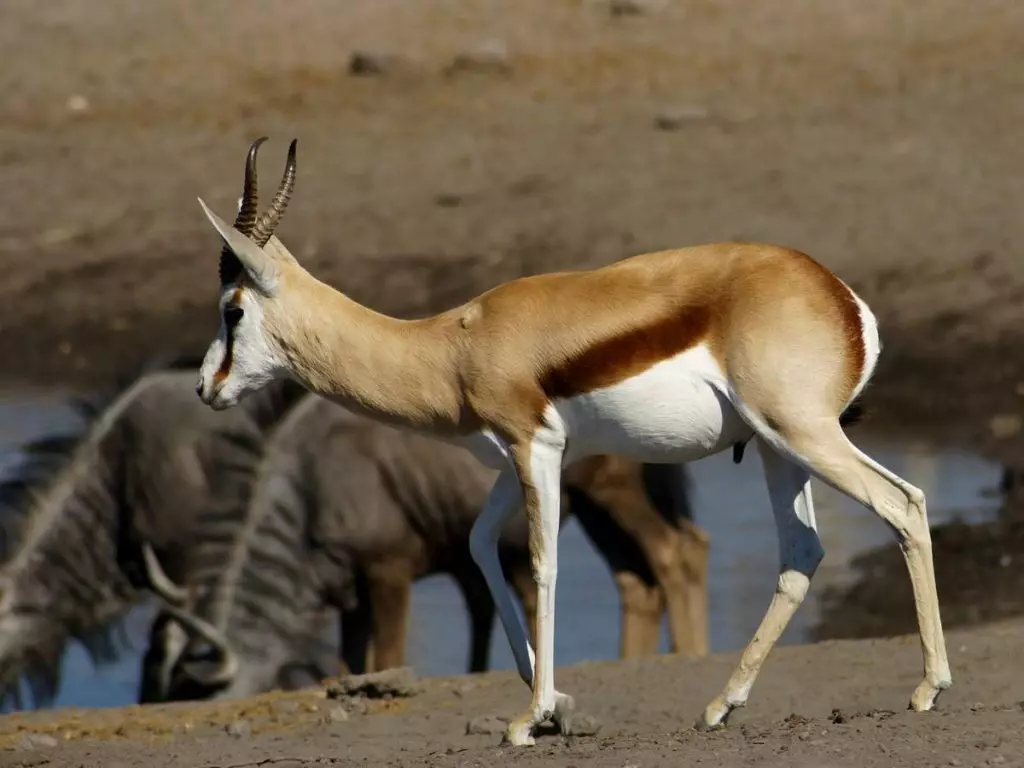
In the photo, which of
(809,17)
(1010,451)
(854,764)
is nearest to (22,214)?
(809,17)

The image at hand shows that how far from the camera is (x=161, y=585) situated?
36.4 feet

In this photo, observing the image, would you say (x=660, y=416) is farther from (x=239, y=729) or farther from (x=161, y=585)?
(x=161, y=585)

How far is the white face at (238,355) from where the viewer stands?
296 inches

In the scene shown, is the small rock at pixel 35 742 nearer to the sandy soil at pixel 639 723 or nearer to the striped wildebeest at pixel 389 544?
the sandy soil at pixel 639 723

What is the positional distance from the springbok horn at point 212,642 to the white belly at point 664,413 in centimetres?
391

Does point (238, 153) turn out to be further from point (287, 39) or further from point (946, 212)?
point (946, 212)

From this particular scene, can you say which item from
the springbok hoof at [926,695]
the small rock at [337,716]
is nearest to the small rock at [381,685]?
the small rock at [337,716]

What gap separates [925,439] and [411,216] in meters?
4.89

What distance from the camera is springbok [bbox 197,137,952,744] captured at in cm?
685

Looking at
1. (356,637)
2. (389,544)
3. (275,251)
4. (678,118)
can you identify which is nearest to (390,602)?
(389,544)

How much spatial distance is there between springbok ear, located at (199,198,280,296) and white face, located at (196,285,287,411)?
5cm

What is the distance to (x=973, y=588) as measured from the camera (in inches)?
471

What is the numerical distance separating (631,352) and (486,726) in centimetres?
181

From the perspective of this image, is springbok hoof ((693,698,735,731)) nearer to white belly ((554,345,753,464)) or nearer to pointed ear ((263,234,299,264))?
white belly ((554,345,753,464))
